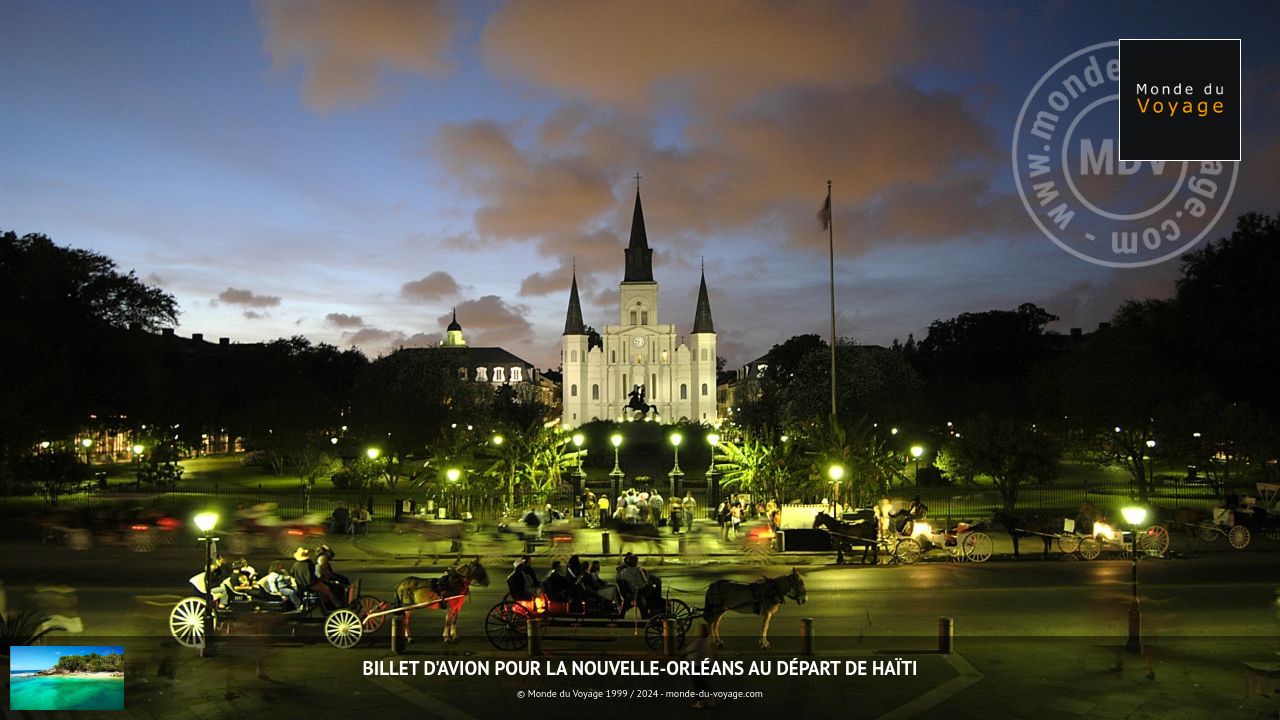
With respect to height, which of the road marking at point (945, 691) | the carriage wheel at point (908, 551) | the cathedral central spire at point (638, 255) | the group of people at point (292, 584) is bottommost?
the road marking at point (945, 691)

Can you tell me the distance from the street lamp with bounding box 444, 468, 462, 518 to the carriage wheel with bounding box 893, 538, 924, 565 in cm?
1506

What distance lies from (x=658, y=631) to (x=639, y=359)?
119740 millimetres

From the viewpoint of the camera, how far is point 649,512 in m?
28.1

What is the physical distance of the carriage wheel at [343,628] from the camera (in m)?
12.6

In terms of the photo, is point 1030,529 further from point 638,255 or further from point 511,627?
point 638,255

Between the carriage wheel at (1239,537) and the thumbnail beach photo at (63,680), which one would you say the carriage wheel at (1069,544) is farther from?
the thumbnail beach photo at (63,680)

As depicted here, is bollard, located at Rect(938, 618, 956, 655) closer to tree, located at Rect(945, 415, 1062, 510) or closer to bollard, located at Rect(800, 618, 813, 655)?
bollard, located at Rect(800, 618, 813, 655)

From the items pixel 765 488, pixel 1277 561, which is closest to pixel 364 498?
pixel 765 488

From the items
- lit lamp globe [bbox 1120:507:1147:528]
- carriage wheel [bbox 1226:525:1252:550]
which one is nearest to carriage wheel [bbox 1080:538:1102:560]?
carriage wheel [bbox 1226:525:1252:550]

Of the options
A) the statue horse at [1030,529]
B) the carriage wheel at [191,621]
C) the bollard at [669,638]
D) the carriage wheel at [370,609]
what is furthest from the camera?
the statue horse at [1030,529]

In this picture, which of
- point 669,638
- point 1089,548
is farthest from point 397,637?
point 1089,548

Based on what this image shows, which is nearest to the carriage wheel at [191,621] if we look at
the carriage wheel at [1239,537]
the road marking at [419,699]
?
the road marking at [419,699]

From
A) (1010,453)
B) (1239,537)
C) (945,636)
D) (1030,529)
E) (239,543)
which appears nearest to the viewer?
(945,636)

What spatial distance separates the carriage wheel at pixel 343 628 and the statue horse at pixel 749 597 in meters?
5.19
